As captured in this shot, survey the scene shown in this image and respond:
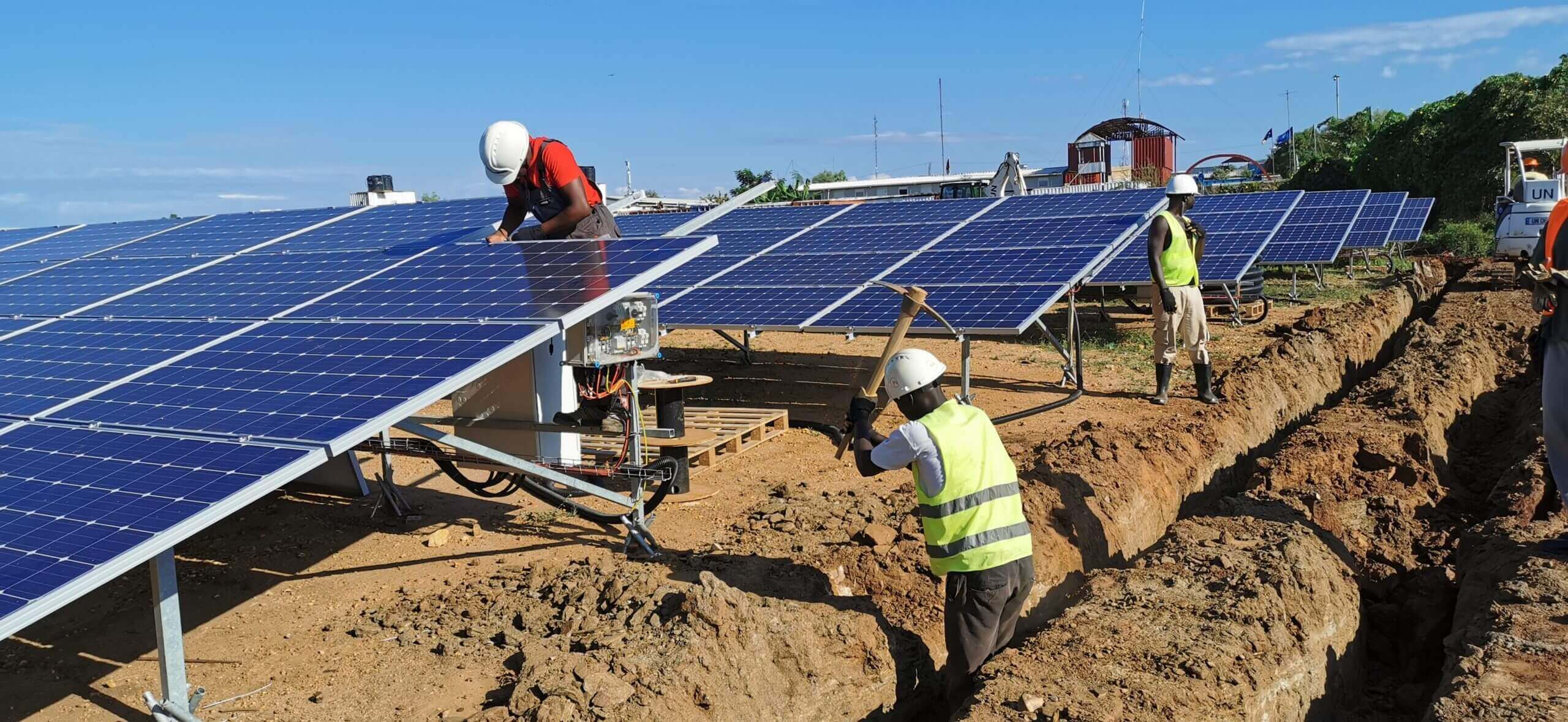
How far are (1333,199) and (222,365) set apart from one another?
25332 millimetres

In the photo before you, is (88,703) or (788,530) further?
(788,530)

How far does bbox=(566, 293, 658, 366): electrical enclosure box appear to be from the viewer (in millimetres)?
6695

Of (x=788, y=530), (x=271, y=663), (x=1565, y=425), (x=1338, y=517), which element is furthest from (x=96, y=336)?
(x=1565, y=425)

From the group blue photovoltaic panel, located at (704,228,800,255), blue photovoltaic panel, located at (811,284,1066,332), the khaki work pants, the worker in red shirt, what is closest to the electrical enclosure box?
the worker in red shirt

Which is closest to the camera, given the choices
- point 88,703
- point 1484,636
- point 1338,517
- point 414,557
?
point 1484,636

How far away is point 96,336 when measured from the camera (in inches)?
279

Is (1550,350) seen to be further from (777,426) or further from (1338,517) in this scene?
(777,426)

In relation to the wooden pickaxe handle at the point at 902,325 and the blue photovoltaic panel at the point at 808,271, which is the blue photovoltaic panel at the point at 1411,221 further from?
the wooden pickaxe handle at the point at 902,325

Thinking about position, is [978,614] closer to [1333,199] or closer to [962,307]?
[962,307]

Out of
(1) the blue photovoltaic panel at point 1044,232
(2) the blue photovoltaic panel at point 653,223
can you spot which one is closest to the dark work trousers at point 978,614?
(1) the blue photovoltaic panel at point 1044,232

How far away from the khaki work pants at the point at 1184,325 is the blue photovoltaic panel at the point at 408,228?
678 cm

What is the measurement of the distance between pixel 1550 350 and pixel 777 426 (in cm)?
701

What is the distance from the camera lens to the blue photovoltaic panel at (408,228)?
976 centimetres

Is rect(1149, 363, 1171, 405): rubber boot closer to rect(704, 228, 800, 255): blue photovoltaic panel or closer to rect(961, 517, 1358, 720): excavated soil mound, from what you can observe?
rect(961, 517, 1358, 720): excavated soil mound
